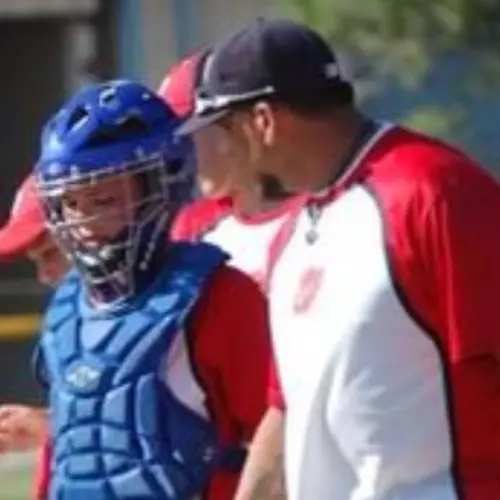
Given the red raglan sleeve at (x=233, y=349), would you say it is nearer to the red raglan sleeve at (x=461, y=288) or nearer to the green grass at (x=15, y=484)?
the red raglan sleeve at (x=461, y=288)

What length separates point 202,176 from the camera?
542 centimetres

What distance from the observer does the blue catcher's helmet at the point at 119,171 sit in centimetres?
499

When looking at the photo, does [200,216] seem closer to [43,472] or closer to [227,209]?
[227,209]

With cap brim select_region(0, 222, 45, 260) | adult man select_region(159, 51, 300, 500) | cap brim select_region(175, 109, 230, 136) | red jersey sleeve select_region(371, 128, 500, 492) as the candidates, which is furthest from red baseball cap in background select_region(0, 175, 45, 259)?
red jersey sleeve select_region(371, 128, 500, 492)

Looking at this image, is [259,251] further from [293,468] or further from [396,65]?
[396,65]

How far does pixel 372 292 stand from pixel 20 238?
1.27 meters

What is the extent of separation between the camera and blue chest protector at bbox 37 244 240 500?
16.0 feet

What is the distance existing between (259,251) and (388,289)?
1022 millimetres

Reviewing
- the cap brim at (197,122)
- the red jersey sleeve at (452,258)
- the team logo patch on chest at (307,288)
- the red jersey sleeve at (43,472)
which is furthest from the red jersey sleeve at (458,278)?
the red jersey sleeve at (43,472)

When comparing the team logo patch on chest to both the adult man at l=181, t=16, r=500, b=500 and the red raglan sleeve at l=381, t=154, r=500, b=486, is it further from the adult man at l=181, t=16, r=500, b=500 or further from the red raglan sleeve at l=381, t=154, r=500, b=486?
the red raglan sleeve at l=381, t=154, r=500, b=486

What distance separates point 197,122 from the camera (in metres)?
4.91

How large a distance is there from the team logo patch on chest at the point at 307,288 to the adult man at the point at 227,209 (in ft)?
0.94

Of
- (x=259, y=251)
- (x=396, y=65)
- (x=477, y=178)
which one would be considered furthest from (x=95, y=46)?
(x=477, y=178)

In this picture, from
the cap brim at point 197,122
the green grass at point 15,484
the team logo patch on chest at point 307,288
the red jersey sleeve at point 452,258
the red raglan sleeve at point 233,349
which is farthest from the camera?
the green grass at point 15,484
